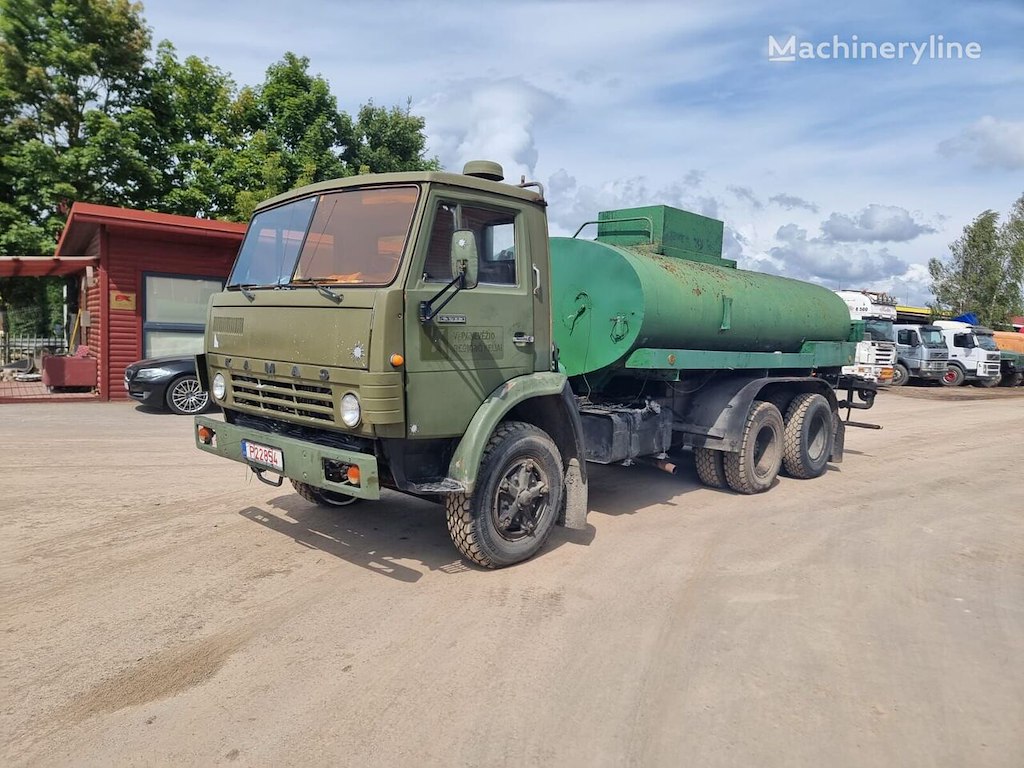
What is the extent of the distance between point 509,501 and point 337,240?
6.78 ft

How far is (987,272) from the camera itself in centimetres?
4044

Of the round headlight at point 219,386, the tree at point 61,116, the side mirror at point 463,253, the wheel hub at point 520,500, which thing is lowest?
the wheel hub at point 520,500

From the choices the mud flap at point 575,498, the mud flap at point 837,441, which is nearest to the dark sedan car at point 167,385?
the mud flap at point 575,498

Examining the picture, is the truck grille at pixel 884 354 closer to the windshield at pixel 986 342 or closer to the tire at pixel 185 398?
the windshield at pixel 986 342

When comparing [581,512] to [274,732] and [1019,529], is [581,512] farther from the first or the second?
[1019,529]

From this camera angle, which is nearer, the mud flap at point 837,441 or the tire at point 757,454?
the tire at point 757,454

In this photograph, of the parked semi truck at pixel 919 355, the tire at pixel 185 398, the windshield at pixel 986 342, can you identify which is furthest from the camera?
the windshield at pixel 986 342

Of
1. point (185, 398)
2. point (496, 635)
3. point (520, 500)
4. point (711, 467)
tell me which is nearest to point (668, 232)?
point (711, 467)

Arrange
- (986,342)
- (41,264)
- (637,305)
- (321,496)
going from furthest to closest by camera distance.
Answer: (986,342) → (41,264) → (321,496) → (637,305)

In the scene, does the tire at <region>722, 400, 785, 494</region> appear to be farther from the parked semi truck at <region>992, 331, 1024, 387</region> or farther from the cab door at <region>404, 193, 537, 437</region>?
the parked semi truck at <region>992, 331, 1024, 387</region>

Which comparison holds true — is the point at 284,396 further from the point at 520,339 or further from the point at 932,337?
the point at 932,337

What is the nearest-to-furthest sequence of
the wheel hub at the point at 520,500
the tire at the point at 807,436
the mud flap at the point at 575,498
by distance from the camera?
the wheel hub at the point at 520,500
the mud flap at the point at 575,498
the tire at the point at 807,436

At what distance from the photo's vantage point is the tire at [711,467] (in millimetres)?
7637

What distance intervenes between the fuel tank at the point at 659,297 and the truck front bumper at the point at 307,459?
2.23 m
